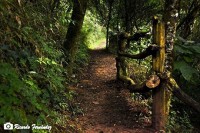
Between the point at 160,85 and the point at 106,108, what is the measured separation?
1.70 m

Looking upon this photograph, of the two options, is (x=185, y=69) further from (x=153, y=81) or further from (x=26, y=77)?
(x=26, y=77)

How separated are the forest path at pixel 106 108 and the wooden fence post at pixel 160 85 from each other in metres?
0.24

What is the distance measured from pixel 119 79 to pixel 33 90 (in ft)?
15.5

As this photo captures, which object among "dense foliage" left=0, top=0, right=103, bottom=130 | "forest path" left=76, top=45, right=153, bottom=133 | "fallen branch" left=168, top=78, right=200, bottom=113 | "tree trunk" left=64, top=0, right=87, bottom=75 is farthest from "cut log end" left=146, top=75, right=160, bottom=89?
"tree trunk" left=64, top=0, right=87, bottom=75

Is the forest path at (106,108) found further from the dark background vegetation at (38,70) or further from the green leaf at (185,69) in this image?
the green leaf at (185,69)

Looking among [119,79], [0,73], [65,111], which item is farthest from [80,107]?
[0,73]

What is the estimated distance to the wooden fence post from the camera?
206 inches

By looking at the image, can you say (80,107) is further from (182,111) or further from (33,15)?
(182,111)

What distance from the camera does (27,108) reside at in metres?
3.82

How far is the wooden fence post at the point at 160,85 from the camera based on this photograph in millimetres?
5227

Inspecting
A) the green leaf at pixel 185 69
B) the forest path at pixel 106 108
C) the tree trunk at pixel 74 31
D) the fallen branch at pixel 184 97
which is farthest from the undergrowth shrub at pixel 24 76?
the green leaf at pixel 185 69

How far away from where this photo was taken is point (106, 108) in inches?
258

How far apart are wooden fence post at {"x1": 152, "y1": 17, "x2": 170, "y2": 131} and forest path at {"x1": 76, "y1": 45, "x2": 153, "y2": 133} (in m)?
0.24

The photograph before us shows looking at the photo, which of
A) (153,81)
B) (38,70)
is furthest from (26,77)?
(153,81)
